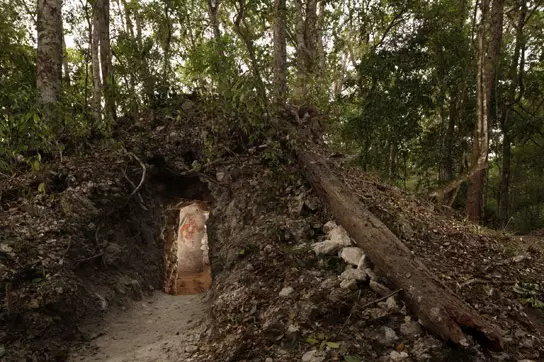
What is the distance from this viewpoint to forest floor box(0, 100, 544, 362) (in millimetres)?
2998

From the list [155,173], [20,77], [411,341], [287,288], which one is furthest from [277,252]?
[20,77]

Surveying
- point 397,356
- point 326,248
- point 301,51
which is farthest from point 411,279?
point 301,51

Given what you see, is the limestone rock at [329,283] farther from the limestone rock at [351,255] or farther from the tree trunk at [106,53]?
the tree trunk at [106,53]

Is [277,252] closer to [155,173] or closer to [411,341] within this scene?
[411,341]

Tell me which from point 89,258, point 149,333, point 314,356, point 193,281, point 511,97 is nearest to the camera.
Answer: point 314,356

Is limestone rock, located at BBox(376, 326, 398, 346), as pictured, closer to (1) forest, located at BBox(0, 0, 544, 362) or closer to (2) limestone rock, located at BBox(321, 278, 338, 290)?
(1) forest, located at BBox(0, 0, 544, 362)

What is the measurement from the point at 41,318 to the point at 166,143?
3874mm

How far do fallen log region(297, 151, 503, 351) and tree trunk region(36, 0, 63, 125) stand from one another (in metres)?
5.26

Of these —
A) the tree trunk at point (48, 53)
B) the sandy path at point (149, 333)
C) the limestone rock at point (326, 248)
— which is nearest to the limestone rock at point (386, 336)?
the limestone rock at point (326, 248)

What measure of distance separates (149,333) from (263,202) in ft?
Answer: 8.16

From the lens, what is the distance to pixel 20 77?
746 cm

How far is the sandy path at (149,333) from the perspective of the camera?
11.9 ft

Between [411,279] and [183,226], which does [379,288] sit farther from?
[183,226]

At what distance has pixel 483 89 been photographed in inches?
255
